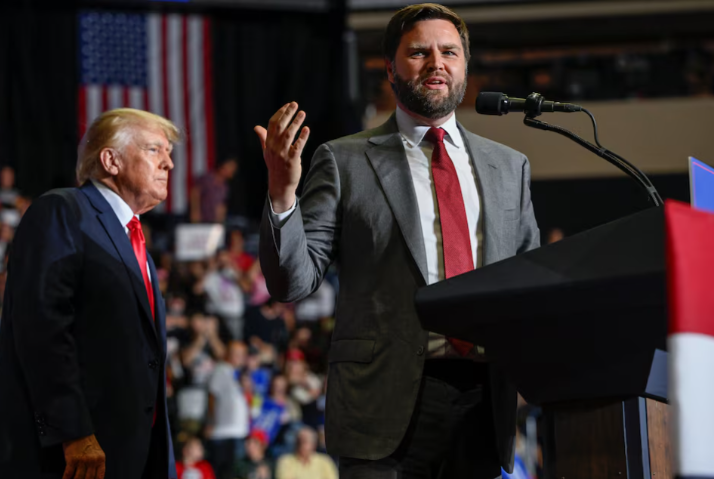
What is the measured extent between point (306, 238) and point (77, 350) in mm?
626

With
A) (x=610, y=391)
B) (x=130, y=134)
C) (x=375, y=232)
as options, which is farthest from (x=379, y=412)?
(x=130, y=134)

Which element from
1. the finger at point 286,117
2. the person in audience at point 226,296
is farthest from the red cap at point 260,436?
the finger at point 286,117

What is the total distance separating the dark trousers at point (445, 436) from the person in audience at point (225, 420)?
428cm

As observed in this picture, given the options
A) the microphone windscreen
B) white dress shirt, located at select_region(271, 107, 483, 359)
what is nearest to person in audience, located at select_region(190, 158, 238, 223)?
white dress shirt, located at select_region(271, 107, 483, 359)

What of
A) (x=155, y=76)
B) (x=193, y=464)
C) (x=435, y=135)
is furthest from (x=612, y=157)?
(x=155, y=76)

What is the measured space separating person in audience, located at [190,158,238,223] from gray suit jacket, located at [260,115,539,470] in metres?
5.37

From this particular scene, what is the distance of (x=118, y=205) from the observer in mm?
2086

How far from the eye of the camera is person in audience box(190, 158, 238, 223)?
277 inches

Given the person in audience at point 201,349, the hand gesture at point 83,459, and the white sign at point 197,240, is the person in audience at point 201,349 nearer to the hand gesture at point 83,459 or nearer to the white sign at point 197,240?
the white sign at point 197,240

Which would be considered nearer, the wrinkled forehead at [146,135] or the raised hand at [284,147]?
the raised hand at [284,147]

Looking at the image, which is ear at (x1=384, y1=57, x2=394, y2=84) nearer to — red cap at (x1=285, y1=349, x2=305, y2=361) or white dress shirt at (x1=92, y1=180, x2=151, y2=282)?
white dress shirt at (x1=92, y1=180, x2=151, y2=282)

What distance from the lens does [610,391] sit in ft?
3.87

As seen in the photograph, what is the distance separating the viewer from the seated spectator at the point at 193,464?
547 centimetres

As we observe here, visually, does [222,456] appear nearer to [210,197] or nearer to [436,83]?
[210,197]
